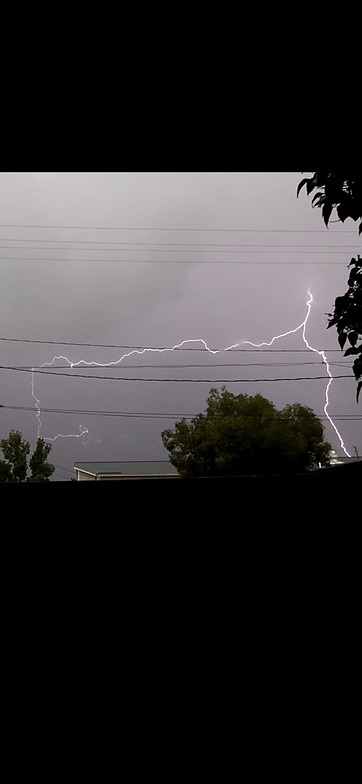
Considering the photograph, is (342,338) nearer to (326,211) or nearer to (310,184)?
(326,211)

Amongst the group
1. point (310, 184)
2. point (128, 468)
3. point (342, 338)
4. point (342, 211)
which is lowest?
point (342, 338)

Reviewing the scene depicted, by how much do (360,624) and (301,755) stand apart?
0.21 meters

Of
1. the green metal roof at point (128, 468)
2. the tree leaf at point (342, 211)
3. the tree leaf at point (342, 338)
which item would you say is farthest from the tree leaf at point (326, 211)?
the green metal roof at point (128, 468)

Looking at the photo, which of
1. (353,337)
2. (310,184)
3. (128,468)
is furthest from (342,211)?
(128,468)

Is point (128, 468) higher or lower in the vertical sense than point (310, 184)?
higher

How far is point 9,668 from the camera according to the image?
744mm

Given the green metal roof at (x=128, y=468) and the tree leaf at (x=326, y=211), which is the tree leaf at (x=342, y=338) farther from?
the green metal roof at (x=128, y=468)

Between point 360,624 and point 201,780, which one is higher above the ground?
point 360,624

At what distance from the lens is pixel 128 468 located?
96.7 feet

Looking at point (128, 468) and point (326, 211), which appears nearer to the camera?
point (326, 211)

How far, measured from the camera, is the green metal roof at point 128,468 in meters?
28.1
